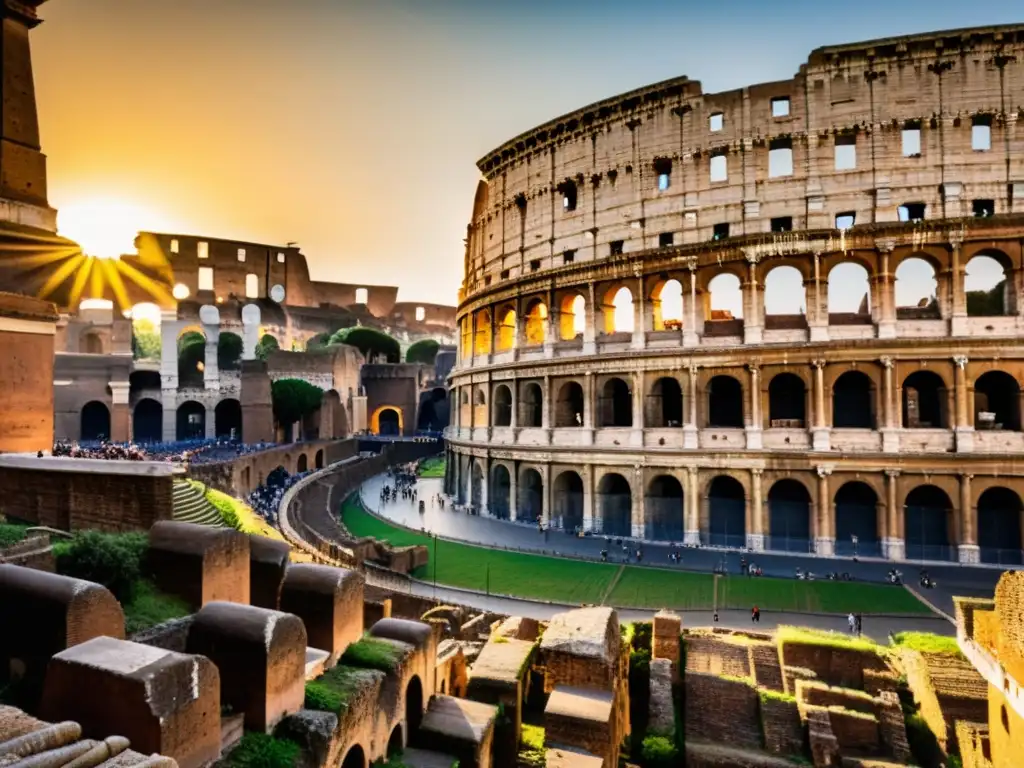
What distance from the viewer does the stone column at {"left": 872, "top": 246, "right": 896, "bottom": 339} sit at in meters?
21.7

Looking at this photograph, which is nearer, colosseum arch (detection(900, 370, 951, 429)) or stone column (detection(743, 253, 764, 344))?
colosseum arch (detection(900, 370, 951, 429))

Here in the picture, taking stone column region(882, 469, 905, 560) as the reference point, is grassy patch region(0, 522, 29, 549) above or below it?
above

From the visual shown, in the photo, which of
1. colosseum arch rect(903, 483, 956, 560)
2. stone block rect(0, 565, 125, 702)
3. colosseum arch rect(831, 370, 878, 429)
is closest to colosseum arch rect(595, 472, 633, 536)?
colosseum arch rect(831, 370, 878, 429)

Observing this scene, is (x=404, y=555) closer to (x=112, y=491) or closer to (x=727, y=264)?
(x=112, y=491)

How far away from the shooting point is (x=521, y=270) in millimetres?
30391

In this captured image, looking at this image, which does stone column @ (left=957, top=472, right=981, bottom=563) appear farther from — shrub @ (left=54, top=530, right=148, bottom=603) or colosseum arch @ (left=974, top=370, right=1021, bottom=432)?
shrub @ (left=54, top=530, right=148, bottom=603)

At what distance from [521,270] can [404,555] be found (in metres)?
15.6

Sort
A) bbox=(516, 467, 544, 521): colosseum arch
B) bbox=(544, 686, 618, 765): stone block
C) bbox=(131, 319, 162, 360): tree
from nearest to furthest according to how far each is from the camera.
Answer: bbox=(544, 686, 618, 765): stone block < bbox=(516, 467, 544, 521): colosseum arch < bbox=(131, 319, 162, 360): tree

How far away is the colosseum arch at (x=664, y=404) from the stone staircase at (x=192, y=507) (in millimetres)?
15978

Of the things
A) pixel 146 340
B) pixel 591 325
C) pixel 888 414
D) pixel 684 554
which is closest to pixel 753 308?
pixel 888 414

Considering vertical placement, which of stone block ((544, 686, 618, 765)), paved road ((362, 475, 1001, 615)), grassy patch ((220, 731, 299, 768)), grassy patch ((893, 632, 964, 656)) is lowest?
paved road ((362, 475, 1001, 615))

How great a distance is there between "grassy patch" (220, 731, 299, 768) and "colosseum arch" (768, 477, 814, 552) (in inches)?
805

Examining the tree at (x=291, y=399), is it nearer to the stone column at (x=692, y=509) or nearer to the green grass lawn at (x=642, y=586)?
the green grass lawn at (x=642, y=586)

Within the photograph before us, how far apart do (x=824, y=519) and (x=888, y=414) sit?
4.16m
